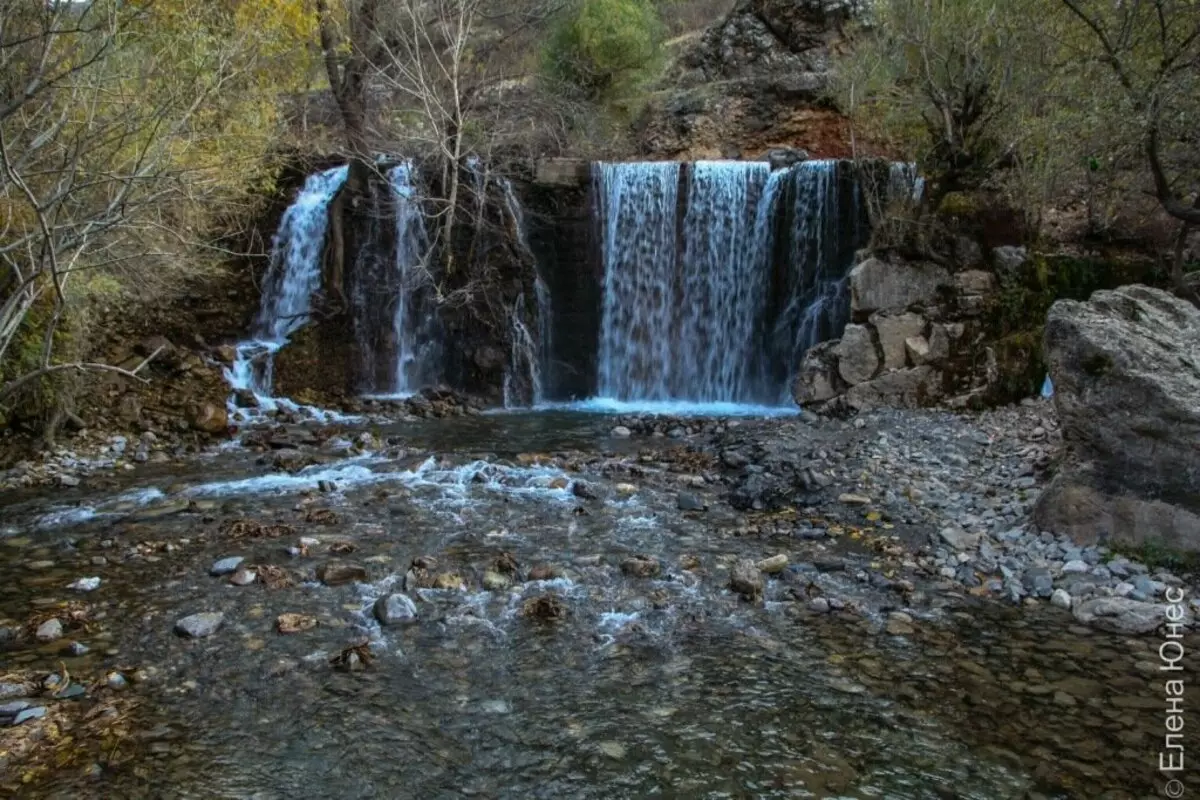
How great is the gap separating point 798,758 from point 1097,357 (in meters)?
4.48

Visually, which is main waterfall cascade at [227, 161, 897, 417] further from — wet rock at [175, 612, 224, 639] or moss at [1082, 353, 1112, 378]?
wet rock at [175, 612, 224, 639]

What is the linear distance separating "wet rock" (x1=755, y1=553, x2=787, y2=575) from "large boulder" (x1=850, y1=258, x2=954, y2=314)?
6.87 m

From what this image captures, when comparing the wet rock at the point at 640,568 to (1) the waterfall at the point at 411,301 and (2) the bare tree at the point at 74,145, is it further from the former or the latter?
(1) the waterfall at the point at 411,301

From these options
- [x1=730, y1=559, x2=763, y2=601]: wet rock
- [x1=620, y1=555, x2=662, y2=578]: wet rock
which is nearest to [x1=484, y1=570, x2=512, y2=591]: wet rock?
[x1=620, y1=555, x2=662, y2=578]: wet rock

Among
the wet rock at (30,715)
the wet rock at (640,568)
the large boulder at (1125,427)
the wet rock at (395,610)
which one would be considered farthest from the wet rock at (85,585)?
the large boulder at (1125,427)

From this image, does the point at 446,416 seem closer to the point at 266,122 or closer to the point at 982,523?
the point at 266,122

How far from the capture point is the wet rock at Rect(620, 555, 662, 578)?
6.27m

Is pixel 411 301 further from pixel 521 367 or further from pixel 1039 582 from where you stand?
pixel 1039 582

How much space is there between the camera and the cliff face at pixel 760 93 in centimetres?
1967

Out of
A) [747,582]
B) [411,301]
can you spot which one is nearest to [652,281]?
[411,301]

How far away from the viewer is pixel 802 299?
14.0 m

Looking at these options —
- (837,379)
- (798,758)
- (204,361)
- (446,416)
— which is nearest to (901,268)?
(837,379)

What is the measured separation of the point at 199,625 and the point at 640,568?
3138 millimetres

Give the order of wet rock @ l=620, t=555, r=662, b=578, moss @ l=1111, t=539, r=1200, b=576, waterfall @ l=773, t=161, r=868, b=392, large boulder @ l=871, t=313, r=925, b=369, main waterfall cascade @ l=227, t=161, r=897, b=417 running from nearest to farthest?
moss @ l=1111, t=539, r=1200, b=576
wet rock @ l=620, t=555, r=662, b=578
large boulder @ l=871, t=313, r=925, b=369
waterfall @ l=773, t=161, r=868, b=392
main waterfall cascade @ l=227, t=161, r=897, b=417
